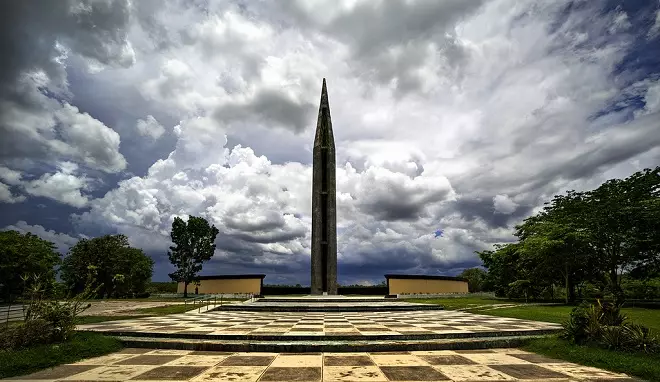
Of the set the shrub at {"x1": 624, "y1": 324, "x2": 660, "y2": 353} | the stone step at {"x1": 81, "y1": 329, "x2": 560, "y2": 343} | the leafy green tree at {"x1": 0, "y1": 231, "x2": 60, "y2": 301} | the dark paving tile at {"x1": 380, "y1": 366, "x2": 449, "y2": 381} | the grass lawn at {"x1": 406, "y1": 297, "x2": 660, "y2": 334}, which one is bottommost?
the grass lawn at {"x1": 406, "y1": 297, "x2": 660, "y2": 334}

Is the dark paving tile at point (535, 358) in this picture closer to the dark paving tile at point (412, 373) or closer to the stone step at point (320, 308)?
the dark paving tile at point (412, 373)

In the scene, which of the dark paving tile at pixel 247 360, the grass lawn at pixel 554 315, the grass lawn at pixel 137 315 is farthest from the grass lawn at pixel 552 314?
the grass lawn at pixel 137 315

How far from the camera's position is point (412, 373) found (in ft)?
17.6

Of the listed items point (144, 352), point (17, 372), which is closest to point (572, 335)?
point (144, 352)

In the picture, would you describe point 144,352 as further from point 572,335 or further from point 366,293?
point 366,293

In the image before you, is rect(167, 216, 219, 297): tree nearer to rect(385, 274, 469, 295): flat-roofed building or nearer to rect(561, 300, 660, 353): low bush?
rect(385, 274, 469, 295): flat-roofed building

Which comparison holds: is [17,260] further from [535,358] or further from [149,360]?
[535,358]

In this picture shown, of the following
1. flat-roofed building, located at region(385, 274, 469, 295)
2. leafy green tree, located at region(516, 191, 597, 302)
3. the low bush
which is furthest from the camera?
flat-roofed building, located at region(385, 274, 469, 295)

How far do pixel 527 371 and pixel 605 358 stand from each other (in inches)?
62.0

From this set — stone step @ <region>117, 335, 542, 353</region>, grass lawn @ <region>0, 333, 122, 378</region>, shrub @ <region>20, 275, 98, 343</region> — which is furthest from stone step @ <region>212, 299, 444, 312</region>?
A: shrub @ <region>20, 275, 98, 343</region>

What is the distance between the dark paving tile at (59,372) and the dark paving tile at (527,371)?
21.2ft

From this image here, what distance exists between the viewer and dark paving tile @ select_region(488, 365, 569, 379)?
5221mm

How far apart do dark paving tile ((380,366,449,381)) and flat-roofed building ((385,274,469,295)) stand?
31230 mm

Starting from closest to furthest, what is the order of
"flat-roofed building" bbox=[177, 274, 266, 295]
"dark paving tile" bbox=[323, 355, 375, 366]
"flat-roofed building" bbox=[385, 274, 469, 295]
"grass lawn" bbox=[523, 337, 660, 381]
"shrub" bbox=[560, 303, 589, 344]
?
1. "grass lawn" bbox=[523, 337, 660, 381]
2. "dark paving tile" bbox=[323, 355, 375, 366]
3. "shrub" bbox=[560, 303, 589, 344]
4. "flat-roofed building" bbox=[385, 274, 469, 295]
5. "flat-roofed building" bbox=[177, 274, 266, 295]
